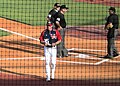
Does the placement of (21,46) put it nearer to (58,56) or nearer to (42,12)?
(58,56)

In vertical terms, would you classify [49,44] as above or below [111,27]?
below

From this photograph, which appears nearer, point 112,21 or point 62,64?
point 62,64

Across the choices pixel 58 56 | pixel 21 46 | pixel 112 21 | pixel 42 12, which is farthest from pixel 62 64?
pixel 42 12

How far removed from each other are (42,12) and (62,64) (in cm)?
1582

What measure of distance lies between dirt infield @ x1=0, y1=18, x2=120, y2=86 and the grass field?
545 centimetres

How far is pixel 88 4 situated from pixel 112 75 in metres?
20.4

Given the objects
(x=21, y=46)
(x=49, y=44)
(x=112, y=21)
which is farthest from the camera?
(x=21, y=46)

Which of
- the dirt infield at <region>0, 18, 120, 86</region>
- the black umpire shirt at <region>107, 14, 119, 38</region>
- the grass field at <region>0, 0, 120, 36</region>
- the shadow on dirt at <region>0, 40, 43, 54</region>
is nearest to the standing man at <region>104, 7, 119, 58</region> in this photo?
the black umpire shirt at <region>107, 14, 119, 38</region>

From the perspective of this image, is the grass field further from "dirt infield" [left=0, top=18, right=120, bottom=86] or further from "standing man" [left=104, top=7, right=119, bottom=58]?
"standing man" [left=104, top=7, right=119, bottom=58]

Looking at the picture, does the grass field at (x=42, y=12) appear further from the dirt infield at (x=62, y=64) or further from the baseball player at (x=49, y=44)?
the baseball player at (x=49, y=44)

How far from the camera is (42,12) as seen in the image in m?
27.8

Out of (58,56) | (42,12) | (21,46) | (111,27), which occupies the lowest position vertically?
(58,56)

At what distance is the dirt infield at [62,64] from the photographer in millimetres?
10382

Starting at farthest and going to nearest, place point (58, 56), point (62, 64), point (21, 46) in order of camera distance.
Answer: point (21, 46)
point (58, 56)
point (62, 64)
